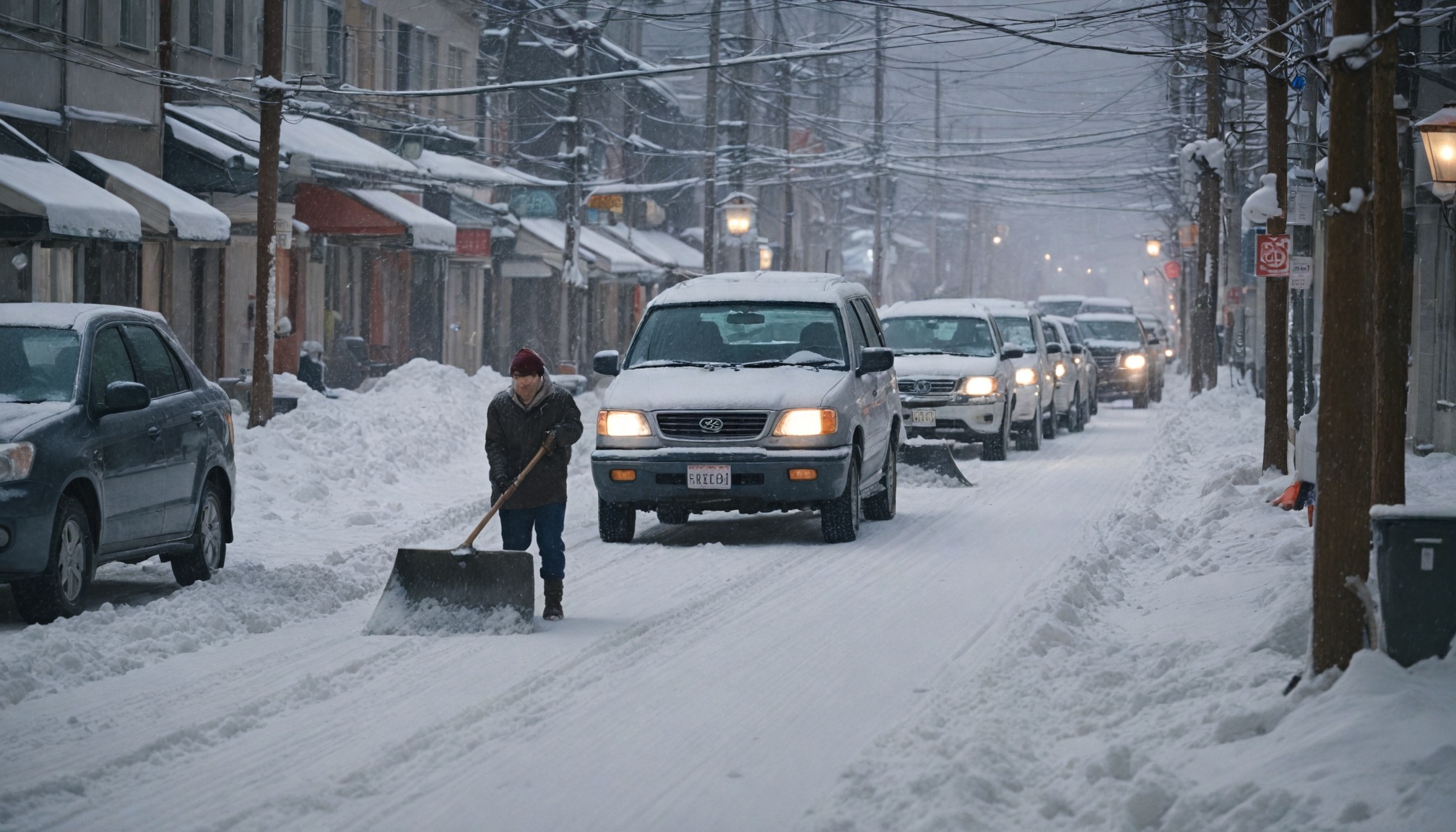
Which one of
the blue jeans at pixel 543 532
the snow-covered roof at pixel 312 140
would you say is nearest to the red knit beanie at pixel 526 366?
the blue jeans at pixel 543 532

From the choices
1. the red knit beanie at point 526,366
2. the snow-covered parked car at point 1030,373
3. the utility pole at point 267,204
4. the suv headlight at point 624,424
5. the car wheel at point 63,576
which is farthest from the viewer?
the snow-covered parked car at point 1030,373

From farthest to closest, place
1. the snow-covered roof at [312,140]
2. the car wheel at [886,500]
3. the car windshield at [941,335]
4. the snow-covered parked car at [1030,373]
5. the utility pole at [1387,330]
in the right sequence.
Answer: the snow-covered roof at [312,140] < the snow-covered parked car at [1030,373] < the car windshield at [941,335] < the car wheel at [886,500] < the utility pole at [1387,330]

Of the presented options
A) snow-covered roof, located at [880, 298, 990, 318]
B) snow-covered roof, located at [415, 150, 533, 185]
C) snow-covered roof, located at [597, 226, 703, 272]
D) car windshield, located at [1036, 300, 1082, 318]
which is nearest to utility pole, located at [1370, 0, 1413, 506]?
snow-covered roof, located at [880, 298, 990, 318]

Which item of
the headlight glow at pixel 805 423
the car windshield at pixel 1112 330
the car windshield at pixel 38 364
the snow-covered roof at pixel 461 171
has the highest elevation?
the snow-covered roof at pixel 461 171

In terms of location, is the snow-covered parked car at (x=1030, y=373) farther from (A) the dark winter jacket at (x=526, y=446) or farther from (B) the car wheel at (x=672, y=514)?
(A) the dark winter jacket at (x=526, y=446)

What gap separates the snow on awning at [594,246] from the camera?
46.1m

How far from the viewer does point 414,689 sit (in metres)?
8.19

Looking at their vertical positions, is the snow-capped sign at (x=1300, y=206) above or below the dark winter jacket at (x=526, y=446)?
above

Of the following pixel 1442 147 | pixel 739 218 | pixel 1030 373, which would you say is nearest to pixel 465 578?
pixel 1442 147

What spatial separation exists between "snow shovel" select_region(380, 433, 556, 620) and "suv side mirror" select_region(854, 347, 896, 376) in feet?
17.7

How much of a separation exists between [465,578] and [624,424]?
159 inches

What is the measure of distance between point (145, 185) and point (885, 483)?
47.8ft

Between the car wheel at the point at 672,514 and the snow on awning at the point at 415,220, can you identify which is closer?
the car wheel at the point at 672,514

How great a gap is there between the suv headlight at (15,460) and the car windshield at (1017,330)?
18491 mm
